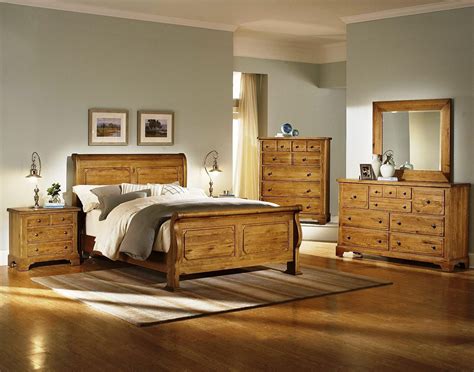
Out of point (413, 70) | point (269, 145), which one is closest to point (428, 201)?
point (413, 70)

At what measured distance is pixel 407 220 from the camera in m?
7.45

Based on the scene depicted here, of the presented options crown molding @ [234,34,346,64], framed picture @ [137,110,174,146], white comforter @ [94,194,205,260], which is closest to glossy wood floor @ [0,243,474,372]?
white comforter @ [94,194,205,260]

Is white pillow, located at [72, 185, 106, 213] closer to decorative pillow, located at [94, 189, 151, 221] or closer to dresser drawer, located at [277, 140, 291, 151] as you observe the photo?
decorative pillow, located at [94, 189, 151, 221]

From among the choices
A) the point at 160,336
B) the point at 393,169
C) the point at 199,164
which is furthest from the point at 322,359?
the point at 199,164

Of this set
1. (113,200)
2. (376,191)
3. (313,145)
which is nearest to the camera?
(113,200)

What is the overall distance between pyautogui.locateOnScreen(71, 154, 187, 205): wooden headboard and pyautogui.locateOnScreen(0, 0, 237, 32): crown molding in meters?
1.52

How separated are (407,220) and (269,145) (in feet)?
8.92

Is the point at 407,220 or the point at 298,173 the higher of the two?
the point at 298,173

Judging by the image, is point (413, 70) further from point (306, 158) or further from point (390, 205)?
point (306, 158)

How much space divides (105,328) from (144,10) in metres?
4.17

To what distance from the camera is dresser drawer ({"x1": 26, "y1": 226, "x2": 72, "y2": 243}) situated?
719cm

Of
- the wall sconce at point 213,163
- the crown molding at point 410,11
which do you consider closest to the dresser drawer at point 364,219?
the wall sconce at point 213,163

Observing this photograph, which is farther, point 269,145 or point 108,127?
point 269,145

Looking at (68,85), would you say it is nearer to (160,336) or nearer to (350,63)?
(350,63)
